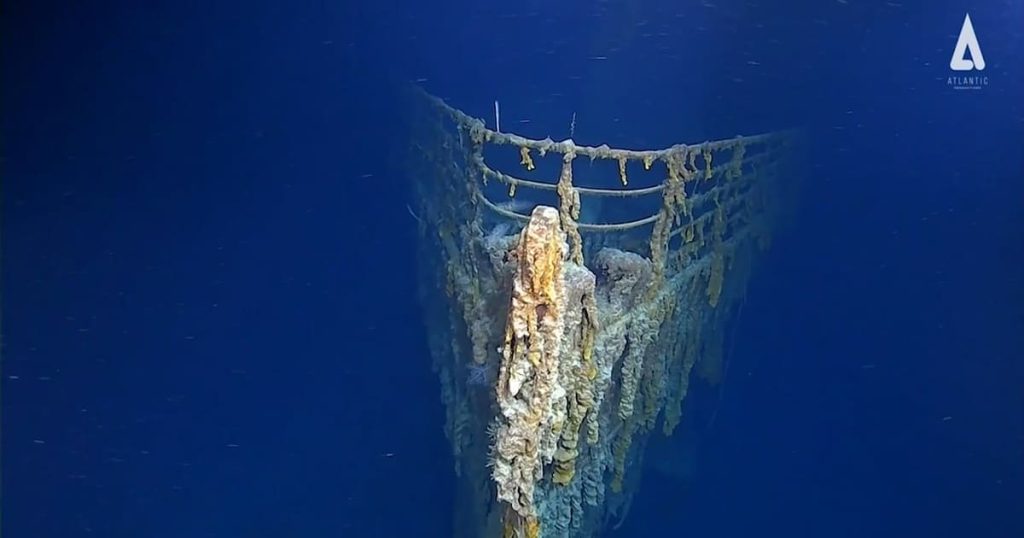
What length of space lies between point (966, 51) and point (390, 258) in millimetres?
1201

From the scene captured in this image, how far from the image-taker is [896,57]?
5.66 ft

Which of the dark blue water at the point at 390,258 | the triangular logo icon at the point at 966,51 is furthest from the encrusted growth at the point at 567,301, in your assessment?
the triangular logo icon at the point at 966,51

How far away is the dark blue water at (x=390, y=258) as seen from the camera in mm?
1695

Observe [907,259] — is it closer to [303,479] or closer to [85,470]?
[303,479]

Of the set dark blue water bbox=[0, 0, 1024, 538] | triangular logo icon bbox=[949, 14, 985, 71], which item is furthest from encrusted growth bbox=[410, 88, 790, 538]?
triangular logo icon bbox=[949, 14, 985, 71]

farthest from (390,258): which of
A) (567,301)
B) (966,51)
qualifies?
(966,51)

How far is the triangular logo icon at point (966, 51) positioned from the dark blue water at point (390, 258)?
3 cm

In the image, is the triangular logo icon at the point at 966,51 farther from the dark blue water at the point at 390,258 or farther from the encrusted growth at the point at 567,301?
the encrusted growth at the point at 567,301

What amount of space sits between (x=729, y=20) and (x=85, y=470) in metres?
1.58

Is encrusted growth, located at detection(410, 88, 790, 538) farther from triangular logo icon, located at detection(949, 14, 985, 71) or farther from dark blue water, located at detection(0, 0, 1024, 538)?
triangular logo icon, located at detection(949, 14, 985, 71)

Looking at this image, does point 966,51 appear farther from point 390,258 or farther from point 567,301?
point 390,258

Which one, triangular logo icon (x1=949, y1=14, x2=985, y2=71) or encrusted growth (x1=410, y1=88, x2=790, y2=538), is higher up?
triangular logo icon (x1=949, y1=14, x2=985, y2=71)

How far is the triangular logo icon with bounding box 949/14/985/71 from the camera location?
1.73 m

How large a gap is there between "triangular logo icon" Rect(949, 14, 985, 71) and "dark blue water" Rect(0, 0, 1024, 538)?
3cm
